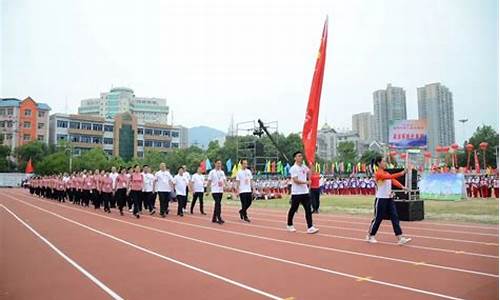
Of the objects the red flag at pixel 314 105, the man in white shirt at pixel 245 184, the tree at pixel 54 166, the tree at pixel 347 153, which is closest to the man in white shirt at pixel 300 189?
the man in white shirt at pixel 245 184

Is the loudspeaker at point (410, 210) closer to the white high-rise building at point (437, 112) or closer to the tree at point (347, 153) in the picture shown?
the white high-rise building at point (437, 112)

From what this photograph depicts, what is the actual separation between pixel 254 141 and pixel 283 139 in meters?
33.0

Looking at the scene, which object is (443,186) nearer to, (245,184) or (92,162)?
(245,184)

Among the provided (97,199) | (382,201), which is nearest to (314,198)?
(382,201)

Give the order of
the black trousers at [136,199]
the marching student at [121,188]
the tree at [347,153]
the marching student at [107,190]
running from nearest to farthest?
the black trousers at [136,199] → the marching student at [121,188] → the marching student at [107,190] → the tree at [347,153]

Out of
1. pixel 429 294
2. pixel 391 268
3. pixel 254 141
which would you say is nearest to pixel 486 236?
pixel 391 268

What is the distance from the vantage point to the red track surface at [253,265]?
4.41m

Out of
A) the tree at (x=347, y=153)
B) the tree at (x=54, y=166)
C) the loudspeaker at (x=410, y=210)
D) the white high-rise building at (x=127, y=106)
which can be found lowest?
the loudspeaker at (x=410, y=210)

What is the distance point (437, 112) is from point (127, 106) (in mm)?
108451

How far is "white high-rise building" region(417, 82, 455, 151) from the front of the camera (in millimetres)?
24547

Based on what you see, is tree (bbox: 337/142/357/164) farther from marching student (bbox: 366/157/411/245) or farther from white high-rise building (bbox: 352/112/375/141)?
marching student (bbox: 366/157/411/245)

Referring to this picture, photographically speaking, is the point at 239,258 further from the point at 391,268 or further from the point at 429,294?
the point at 429,294

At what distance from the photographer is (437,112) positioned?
26.5 metres

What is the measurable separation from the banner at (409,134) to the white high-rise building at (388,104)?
37.5 meters
